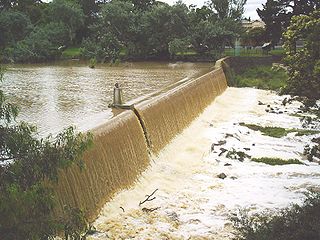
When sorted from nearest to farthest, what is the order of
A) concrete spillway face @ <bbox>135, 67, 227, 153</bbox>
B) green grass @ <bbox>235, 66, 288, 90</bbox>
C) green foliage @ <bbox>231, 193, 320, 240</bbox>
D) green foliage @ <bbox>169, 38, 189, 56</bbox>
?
green foliage @ <bbox>231, 193, 320, 240</bbox> < concrete spillway face @ <bbox>135, 67, 227, 153</bbox> < green grass @ <bbox>235, 66, 288, 90</bbox> < green foliage @ <bbox>169, 38, 189, 56</bbox>

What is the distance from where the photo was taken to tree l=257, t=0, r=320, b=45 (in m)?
28.3

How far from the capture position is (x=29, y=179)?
10.2 feet

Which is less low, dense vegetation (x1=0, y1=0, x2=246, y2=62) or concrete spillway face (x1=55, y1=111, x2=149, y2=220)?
dense vegetation (x1=0, y1=0, x2=246, y2=62)

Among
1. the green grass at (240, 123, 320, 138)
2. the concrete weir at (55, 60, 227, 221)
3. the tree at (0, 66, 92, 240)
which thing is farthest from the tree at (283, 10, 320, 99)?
the tree at (0, 66, 92, 240)

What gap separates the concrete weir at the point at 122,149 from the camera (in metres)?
6.38

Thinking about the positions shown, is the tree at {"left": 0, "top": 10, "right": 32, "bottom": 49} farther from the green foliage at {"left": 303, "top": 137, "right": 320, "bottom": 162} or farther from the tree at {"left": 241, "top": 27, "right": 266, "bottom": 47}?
the green foliage at {"left": 303, "top": 137, "right": 320, "bottom": 162}

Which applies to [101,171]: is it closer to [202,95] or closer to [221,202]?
[221,202]

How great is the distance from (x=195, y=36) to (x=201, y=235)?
27.2m

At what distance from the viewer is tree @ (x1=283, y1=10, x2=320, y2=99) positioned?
7531 millimetres

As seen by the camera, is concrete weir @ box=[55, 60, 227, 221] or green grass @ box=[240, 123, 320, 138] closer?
concrete weir @ box=[55, 60, 227, 221]

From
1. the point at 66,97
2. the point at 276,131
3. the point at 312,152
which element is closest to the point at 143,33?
the point at 66,97

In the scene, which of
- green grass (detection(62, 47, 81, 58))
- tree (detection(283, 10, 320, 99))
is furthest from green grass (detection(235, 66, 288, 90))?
green grass (detection(62, 47, 81, 58))

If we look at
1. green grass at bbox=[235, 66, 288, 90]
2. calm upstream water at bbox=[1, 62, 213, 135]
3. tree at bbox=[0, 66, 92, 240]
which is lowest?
green grass at bbox=[235, 66, 288, 90]

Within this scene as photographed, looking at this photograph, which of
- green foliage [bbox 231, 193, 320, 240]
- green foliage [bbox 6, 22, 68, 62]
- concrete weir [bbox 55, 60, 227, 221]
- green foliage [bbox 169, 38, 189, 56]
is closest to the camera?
green foliage [bbox 231, 193, 320, 240]
